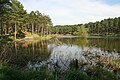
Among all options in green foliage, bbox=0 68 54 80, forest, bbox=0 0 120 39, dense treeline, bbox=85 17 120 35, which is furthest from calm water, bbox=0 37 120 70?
dense treeline, bbox=85 17 120 35

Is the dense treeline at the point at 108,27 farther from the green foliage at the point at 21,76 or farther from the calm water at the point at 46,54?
the green foliage at the point at 21,76

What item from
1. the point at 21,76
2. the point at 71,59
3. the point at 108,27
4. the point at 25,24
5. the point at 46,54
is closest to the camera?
the point at 21,76

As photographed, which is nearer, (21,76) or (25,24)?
(21,76)

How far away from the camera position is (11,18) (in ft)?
204

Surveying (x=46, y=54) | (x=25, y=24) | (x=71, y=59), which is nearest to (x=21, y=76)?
(x=71, y=59)

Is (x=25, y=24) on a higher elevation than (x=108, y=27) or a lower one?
higher

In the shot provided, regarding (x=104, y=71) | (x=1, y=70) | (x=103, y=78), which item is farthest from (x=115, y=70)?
(x=1, y=70)

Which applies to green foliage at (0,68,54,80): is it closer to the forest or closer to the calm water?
the calm water

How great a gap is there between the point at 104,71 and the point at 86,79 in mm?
3454

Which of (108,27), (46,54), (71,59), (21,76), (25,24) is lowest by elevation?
(46,54)

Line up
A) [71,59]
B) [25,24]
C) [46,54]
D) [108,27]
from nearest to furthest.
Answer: [71,59] < [46,54] < [25,24] < [108,27]

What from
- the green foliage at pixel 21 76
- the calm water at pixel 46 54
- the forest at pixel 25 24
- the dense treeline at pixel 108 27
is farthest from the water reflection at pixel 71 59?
the dense treeline at pixel 108 27

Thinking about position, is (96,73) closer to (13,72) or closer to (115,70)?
(115,70)

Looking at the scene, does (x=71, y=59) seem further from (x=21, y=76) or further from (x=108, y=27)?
(x=108, y=27)
